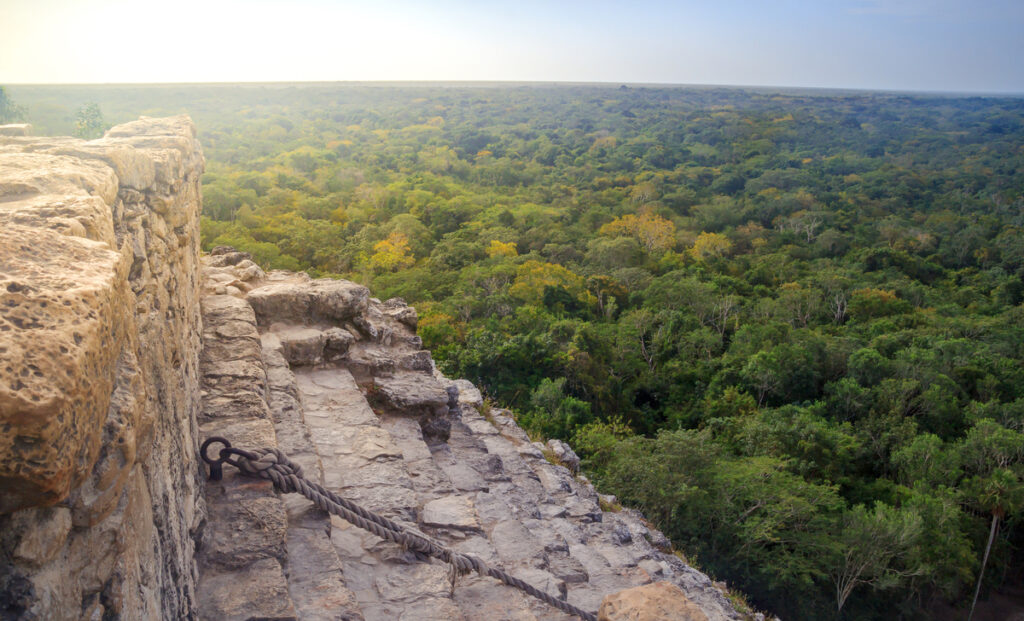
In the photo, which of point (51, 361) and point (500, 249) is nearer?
point (51, 361)

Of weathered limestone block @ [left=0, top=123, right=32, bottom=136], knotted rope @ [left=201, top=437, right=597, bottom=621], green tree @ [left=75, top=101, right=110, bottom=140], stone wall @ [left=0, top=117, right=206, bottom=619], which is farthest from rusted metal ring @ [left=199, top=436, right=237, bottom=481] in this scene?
green tree @ [left=75, top=101, right=110, bottom=140]

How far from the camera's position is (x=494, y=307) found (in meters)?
21.1

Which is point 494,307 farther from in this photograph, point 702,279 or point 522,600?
point 522,600

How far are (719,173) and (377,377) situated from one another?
174ft

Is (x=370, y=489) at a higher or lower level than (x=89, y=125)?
lower

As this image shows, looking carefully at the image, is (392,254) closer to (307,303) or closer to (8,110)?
(8,110)

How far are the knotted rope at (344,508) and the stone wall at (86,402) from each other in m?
0.42

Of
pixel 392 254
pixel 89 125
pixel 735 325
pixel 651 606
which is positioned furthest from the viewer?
pixel 89 125

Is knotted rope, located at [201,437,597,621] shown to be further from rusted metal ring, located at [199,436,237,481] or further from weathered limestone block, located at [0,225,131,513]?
weathered limestone block, located at [0,225,131,513]

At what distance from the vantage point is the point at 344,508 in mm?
3307

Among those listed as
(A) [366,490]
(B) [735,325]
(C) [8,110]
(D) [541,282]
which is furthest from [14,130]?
(C) [8,110]

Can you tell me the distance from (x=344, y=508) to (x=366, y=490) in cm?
61

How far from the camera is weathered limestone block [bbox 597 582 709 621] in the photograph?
2809 millimetres

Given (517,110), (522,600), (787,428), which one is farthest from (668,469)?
(517,110)
